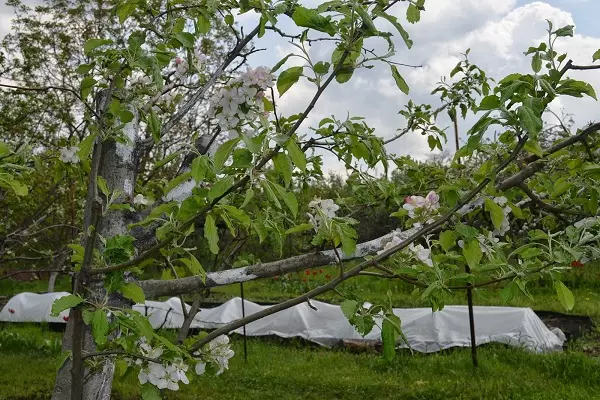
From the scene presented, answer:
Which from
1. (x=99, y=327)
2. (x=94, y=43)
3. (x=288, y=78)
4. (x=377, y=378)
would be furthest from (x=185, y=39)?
(x=377, y=378)

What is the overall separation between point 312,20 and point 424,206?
2.93 feet

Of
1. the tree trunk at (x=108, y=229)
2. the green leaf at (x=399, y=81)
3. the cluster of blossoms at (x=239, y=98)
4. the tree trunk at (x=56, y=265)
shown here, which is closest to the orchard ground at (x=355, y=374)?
the tree trunk at (x=56, y=265)

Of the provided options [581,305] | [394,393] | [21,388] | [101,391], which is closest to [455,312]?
[394,393]

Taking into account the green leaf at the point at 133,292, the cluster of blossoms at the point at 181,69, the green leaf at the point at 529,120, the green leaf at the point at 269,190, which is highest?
the cluster of blossoms at the point at 181,69

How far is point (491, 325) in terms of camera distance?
6.94 m

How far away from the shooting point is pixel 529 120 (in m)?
1.25

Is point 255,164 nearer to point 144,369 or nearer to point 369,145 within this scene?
point 369,145

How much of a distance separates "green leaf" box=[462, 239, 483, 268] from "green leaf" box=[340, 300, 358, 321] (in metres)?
0.35

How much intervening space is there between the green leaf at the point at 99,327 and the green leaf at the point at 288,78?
62cm

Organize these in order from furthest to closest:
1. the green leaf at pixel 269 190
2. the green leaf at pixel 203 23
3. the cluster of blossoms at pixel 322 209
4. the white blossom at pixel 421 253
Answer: the green leaf at pixel 203 23, the white blossom at pixel 421 253, the cluster of blossoms at pixel 322 209, the green leaf at pixel 269 190

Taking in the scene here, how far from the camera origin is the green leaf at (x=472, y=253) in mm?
1589

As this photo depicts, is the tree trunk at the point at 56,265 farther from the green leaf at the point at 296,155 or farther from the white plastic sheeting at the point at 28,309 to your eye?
the green leaf at the point at 296,155

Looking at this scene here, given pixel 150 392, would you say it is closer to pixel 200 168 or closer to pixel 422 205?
pixel 200 168

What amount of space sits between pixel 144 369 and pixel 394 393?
3879mm
